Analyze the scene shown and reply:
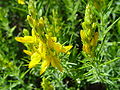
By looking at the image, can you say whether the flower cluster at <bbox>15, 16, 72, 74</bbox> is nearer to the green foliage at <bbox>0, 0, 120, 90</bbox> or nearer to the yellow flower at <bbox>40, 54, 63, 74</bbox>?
the yellow flower at <bbox>40, 54, 63, 74</bbox>

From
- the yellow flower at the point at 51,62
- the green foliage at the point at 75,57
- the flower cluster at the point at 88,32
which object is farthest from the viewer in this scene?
the green foliage at the point at 75,57

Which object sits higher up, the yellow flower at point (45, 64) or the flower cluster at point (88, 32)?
the flower cluster at point (88, 32)

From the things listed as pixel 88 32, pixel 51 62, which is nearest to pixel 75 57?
pixel 51 62

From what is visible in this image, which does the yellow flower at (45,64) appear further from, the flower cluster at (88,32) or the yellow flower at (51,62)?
the flower cluster at (88,32)

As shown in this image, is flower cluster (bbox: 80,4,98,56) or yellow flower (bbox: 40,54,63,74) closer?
flower cluster (bbox: 80,4,98,56)

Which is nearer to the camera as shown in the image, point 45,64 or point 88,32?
point 88,32

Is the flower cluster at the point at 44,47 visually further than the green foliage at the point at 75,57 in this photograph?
No

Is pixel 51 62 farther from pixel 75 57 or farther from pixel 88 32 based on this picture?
pixel 75 57

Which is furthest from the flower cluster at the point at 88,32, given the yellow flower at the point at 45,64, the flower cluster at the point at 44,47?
the yellow flower at the point at 45,64

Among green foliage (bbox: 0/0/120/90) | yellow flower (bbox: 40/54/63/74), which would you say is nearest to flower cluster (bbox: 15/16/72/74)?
yellow flower (bbox: 40/54/63/74)

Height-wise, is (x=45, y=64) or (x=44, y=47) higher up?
(x=44, y=47)

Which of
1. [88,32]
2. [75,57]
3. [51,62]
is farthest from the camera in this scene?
[75,57]
